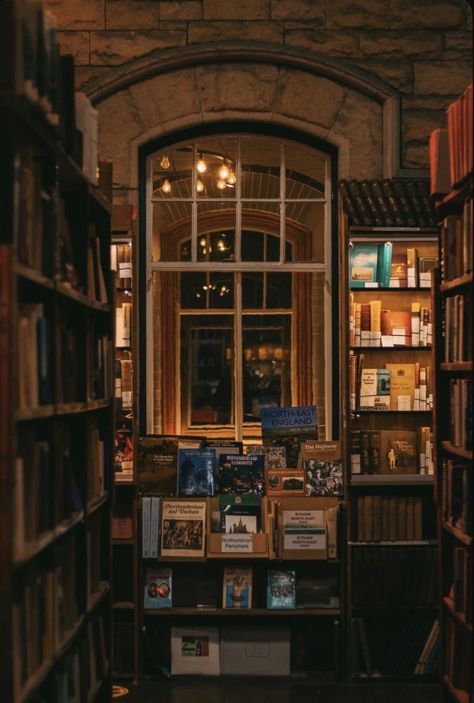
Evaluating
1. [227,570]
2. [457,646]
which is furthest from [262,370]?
[457,646]

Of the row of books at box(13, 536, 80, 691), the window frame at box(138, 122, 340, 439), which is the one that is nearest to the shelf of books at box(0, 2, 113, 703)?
the row of books at box(13, 536, 80, 691)

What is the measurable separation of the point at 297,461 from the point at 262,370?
0.67 metres

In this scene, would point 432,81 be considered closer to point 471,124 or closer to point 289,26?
point 289,26

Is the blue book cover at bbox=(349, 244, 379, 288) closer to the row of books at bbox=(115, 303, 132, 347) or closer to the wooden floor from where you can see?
the row of books at bbox=(115, 303, 132, 347)

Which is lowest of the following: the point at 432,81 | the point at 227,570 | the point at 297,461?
the point at 227,570

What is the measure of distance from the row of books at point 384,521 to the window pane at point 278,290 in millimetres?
1395

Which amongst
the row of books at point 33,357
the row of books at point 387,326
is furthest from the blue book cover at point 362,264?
the row of books at point 33,357

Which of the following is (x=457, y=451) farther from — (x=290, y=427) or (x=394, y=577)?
(x=290, y=427)

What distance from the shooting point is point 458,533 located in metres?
4.01

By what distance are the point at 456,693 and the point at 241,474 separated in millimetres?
2135

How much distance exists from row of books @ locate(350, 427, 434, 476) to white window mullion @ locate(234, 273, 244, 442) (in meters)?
0.82

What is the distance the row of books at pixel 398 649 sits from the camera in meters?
5.77

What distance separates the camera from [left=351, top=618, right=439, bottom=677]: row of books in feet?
18.9

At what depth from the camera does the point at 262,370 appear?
6.35 meters
